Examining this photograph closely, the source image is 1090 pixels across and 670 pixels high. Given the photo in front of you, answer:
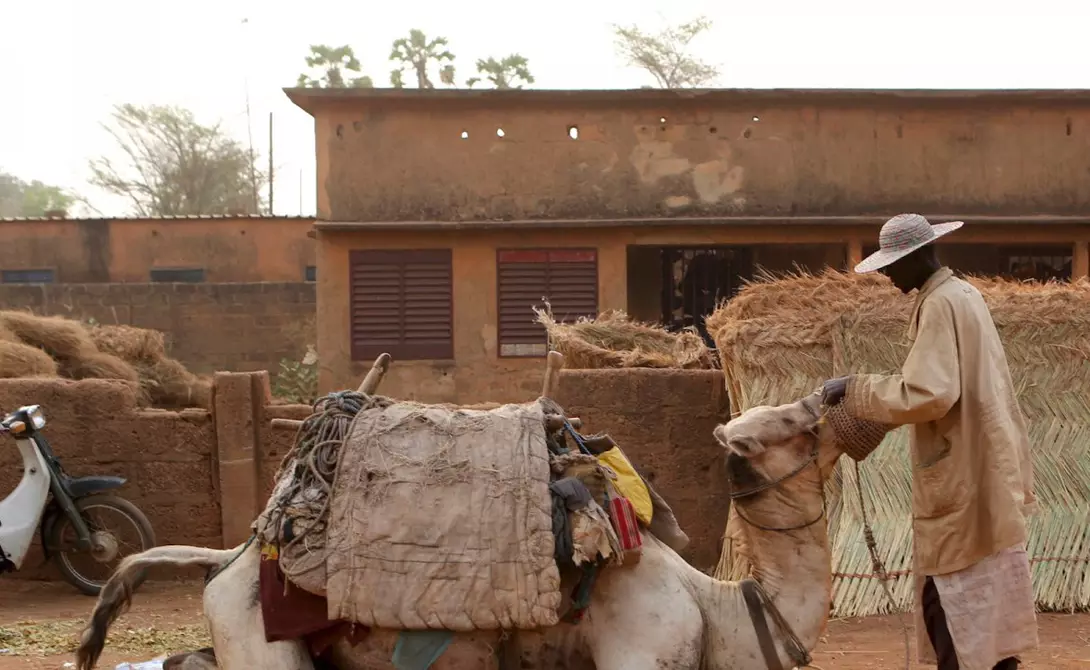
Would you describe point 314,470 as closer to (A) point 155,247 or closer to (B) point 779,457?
(B) point 779,457

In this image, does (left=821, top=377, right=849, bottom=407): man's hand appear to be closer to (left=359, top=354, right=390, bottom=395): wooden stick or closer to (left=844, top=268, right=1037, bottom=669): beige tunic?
(left=844, top=268, right=1037, bottom=669): beige tunic

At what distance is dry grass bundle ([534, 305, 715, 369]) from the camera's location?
864 cm

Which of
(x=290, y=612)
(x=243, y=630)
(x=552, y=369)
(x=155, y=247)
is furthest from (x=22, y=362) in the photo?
(x=155, y=247)

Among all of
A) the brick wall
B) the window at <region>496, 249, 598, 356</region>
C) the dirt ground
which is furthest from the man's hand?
the brick wall

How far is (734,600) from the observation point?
166 inches

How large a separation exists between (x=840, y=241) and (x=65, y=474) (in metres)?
12.0

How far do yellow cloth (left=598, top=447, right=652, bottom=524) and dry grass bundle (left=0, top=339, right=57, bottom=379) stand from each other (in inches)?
255

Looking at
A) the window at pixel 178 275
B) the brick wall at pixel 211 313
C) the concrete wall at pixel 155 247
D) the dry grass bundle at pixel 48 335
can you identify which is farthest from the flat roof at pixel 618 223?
the window at pixel 178 275

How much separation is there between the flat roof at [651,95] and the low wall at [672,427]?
32.3ft

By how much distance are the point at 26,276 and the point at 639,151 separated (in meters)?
14.4

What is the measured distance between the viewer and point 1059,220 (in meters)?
17.8

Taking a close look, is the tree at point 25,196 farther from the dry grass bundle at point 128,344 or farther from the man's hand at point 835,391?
the man's hand at point 835,391

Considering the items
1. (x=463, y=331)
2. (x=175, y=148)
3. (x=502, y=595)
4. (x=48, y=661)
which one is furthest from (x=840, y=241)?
(x=175, y=148)

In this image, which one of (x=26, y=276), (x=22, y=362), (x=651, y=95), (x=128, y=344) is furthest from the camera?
(x=26, y=276)
